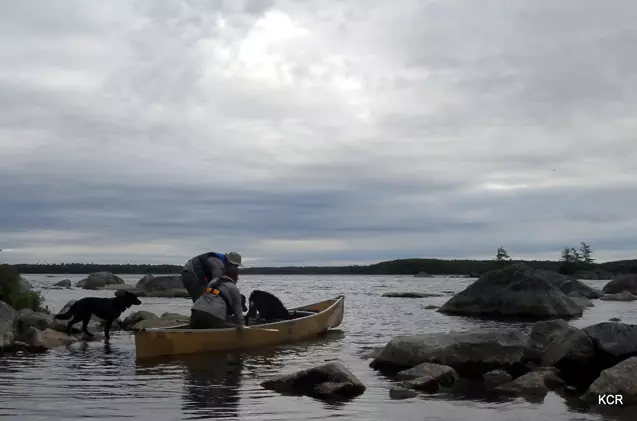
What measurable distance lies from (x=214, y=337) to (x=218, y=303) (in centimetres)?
67

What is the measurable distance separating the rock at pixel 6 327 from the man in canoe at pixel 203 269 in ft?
12.5

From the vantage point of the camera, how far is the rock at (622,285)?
155ft

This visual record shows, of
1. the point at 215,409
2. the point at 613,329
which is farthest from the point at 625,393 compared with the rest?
the point at 215,409

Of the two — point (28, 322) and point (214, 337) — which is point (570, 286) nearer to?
point (214, 337)

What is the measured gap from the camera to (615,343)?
1146 centimetres

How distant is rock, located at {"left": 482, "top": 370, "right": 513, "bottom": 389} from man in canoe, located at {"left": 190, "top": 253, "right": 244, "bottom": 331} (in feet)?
17.1

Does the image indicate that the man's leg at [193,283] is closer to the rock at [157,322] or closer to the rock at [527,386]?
the rock at [157,322]

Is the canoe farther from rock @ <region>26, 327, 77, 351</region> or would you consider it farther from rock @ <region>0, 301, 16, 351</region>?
rock @ <region>0, 301, 16, 351</region>

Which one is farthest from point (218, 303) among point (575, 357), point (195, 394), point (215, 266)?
point (575, 357)

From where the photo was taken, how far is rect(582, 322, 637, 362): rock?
11.3 meters

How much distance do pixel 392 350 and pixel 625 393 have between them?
13.5 ft

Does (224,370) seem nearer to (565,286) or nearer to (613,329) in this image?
(613,329)

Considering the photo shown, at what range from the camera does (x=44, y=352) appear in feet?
45.9

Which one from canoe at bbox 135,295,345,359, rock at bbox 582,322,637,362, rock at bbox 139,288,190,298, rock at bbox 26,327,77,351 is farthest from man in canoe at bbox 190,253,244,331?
rock at bbox 139,288,190,298
